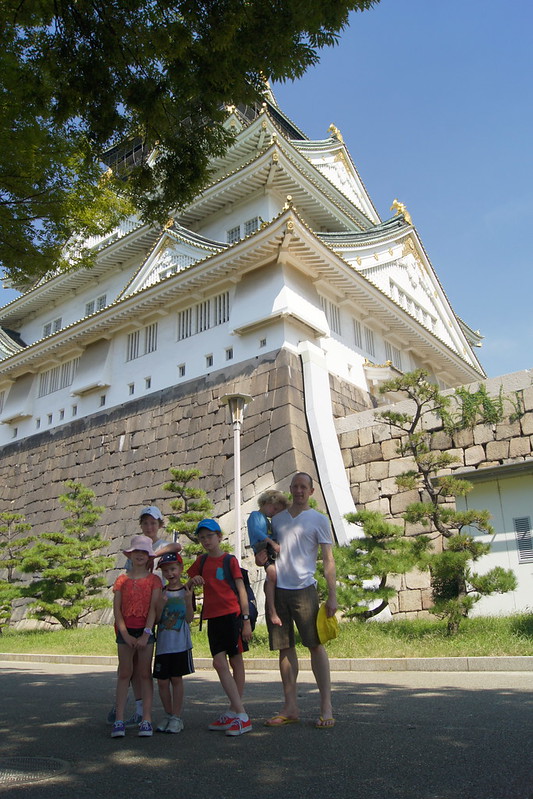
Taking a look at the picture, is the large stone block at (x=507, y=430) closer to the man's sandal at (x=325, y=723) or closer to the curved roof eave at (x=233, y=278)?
the curved roof eave at (x=233, y=278)

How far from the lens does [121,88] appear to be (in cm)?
641

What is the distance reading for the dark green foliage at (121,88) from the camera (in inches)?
227

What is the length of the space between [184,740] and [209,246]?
14.0m

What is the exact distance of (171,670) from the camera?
4.36m

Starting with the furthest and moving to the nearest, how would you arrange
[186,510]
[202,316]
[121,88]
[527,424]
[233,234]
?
1. [233,234]
2. [202,316]
3. [186,510]
4. [527,424]
5. [121,88]

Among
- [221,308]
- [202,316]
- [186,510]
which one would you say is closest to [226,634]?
[186,510]

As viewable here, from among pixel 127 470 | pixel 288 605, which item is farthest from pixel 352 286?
pixel 288 605

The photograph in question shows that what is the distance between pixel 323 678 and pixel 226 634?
2.28 ft

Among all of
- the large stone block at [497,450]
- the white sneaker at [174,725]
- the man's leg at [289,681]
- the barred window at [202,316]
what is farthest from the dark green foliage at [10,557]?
the man's leg at [289,681]

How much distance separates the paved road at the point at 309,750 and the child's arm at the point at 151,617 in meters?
0.57

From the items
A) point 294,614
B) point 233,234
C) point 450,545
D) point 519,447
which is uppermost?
point 233,234

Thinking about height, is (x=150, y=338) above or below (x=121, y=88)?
above

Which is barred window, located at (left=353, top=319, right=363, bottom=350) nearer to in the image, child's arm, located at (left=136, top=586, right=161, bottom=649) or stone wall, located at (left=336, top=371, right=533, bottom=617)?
stone wall, located at (left=336, top=371, right=533, bottom=617)

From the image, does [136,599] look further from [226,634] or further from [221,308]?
[221,308]
